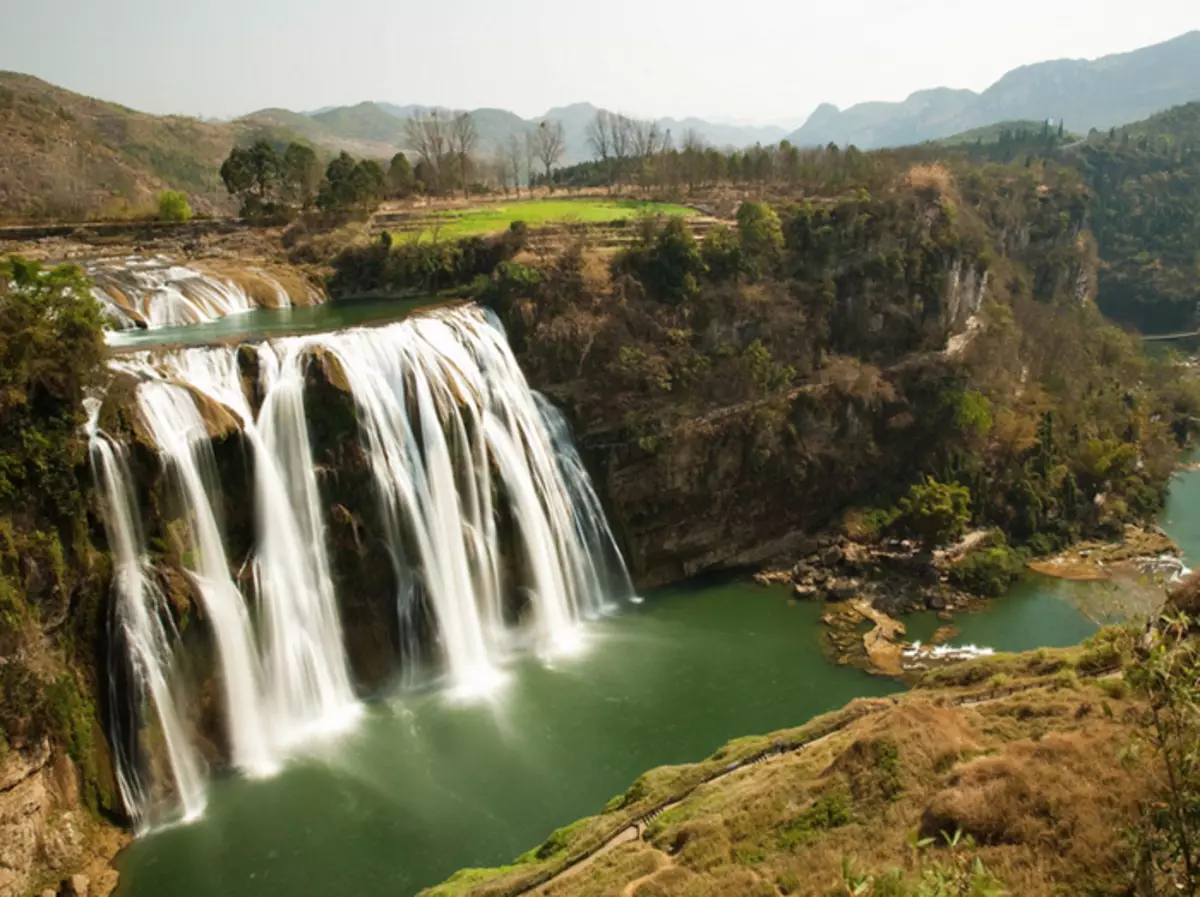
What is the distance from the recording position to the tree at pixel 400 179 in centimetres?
4934

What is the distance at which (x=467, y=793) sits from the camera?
1867cm

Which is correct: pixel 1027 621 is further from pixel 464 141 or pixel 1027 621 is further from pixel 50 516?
pixel 464 141

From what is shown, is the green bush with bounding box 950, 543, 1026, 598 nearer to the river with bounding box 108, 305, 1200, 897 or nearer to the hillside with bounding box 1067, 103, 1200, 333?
the river with bounding box 108, 305, 1200, 897

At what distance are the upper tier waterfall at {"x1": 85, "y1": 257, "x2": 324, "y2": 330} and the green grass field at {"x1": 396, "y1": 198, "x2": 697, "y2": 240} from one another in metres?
6.83

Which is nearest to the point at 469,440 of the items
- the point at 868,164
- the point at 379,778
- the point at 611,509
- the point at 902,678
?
the point at 611,509

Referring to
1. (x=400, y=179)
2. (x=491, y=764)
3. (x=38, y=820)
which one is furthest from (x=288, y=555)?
(x=400, y=179)

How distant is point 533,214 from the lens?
44.4 m

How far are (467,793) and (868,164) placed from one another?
4590 cm

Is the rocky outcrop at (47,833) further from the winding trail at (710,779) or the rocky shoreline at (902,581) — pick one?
the rocky shoreline at (902,581)

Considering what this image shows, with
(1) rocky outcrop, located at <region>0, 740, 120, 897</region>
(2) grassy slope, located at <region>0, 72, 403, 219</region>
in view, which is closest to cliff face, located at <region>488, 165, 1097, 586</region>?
(1) rocky outcrop, located at <region>0, 740, 120, 897</region>

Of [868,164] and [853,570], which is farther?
[868,164]

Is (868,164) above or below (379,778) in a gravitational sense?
above

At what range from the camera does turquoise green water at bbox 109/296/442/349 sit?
25.7m

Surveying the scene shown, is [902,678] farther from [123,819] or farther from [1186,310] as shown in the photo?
[1186,310]
